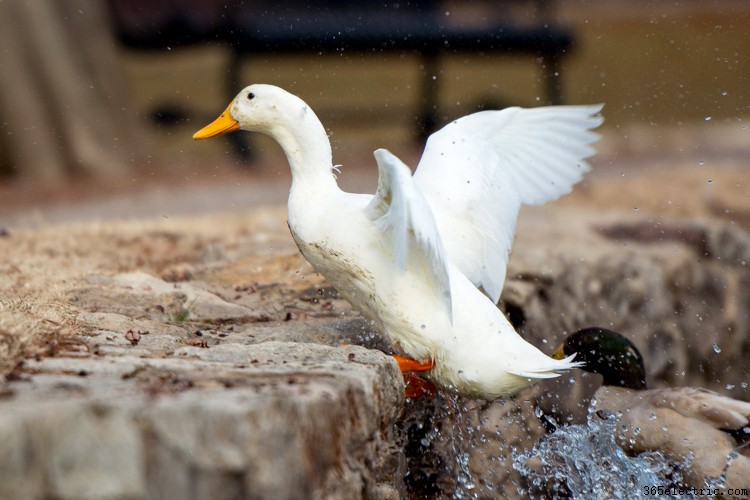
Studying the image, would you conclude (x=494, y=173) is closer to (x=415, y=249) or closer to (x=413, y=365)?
(x=415, y=249)

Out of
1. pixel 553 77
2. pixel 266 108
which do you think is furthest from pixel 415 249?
pixel 553 77

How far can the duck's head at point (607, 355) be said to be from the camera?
4.13m

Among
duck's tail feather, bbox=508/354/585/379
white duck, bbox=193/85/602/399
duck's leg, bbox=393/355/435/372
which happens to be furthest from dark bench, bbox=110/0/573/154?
duck's tail feather, bbox=508/354/585/379

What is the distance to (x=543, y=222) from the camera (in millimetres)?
5961

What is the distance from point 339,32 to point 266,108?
6023 millimetres

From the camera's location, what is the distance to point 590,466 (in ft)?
12.4

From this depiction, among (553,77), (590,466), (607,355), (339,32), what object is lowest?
(590,466)

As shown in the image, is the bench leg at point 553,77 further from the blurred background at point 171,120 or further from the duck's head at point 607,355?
the duck's head at point 607,355

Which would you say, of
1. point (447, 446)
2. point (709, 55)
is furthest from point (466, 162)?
point (709, 55)

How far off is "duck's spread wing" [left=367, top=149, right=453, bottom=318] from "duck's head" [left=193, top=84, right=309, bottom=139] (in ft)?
1.62

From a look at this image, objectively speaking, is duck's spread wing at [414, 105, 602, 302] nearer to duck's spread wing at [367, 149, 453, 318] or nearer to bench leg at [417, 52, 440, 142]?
duck's spread wing at [367, 149, 453, 318]

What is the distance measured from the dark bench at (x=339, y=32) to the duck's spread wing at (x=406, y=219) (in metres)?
6.26

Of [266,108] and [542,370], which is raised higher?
[266,108]

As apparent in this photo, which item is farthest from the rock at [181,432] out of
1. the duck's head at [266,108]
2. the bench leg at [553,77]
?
the bench leg at [553,77]
